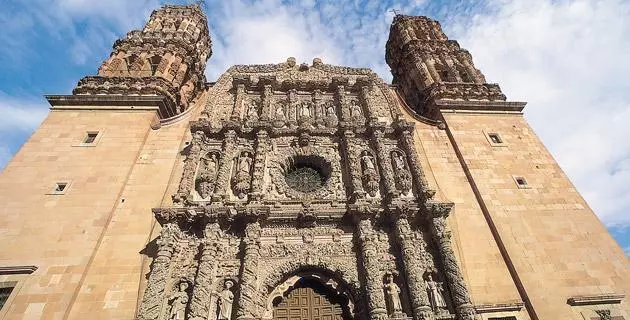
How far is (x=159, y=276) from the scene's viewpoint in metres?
8.49

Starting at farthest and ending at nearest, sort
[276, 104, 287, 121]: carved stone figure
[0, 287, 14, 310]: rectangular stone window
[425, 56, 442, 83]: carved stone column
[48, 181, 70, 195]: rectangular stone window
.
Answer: [425, 56, 442, 83]: carved stone column, [276, 104, 287, 121]: carved stone figure, [48, 181, 70, 195]: rectangular stone window, [0, 287, 14, 310]: rectangular stone window

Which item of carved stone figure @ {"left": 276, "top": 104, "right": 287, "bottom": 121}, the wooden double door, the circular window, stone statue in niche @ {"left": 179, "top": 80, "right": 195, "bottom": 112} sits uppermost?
stone statue in niche @ {"left": 179, "top": 80, "right": 195, "bottom": 112}

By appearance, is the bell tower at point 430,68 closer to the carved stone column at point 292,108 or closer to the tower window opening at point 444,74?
the tower window opening at point 444,74

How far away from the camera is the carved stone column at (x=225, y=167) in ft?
34.3

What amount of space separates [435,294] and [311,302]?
3.01m

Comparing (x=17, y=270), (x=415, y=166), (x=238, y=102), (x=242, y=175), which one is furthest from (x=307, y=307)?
(x=238, y=102)

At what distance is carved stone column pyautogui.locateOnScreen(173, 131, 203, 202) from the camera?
396 inches

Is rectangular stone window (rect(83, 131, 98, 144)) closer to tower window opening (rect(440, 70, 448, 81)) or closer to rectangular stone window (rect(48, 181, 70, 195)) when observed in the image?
rectangular stone window (rect(48, 181, 70, 195))

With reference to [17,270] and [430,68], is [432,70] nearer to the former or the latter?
[430,68]

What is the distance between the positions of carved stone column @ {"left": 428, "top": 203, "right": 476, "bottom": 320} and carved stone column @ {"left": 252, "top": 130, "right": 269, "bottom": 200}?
190 inches

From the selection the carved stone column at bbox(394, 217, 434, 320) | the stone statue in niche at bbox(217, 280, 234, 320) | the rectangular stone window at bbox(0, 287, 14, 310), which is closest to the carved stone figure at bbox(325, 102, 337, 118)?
the carved stone column at bbox(394, 217, 434, 320)

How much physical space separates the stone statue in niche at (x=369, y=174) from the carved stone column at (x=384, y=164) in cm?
26

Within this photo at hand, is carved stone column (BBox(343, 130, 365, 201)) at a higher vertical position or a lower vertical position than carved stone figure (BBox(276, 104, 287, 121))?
lower

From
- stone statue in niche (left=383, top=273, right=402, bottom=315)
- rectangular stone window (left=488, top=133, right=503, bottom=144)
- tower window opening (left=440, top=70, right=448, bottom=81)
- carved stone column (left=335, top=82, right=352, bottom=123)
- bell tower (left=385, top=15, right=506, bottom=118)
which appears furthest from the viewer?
tower window opening (left=440, top=70, right=448, bottom=81)
